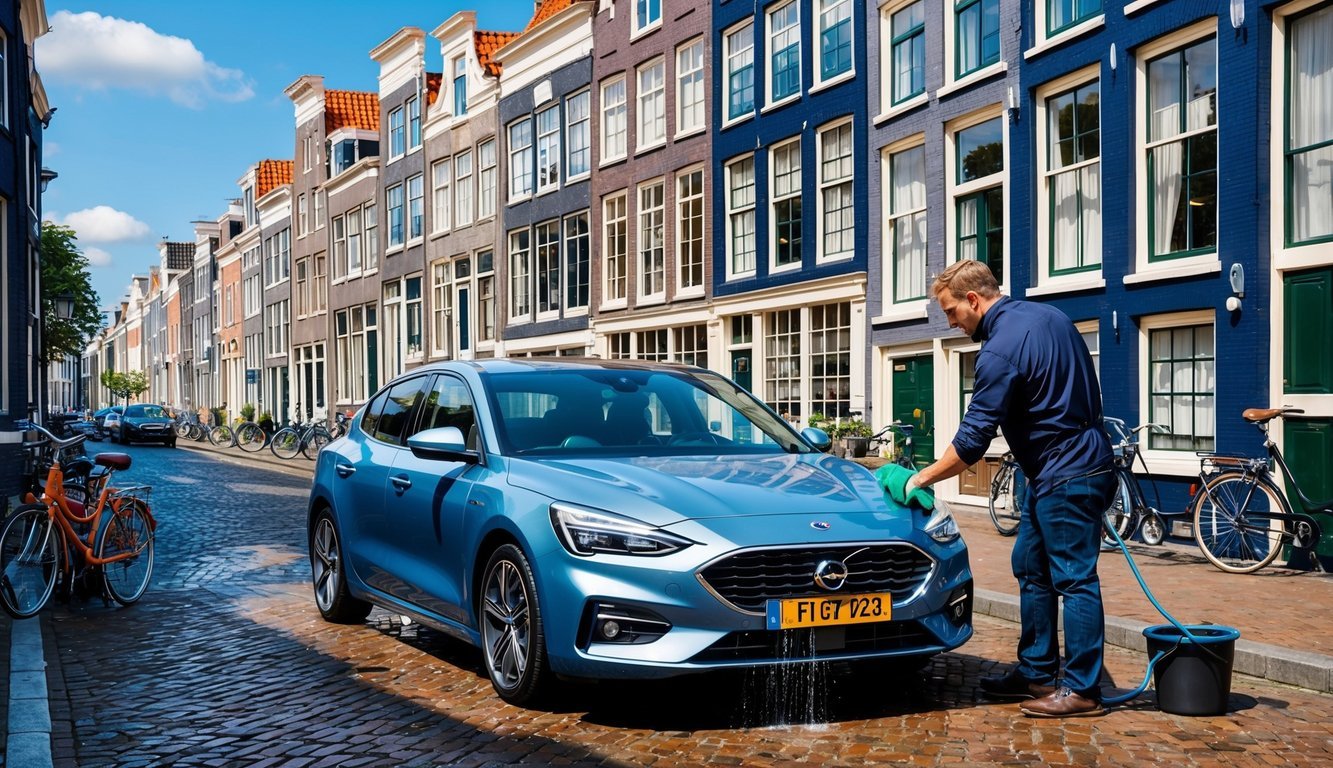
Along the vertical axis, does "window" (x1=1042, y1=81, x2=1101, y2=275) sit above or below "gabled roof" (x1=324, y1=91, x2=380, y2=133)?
below

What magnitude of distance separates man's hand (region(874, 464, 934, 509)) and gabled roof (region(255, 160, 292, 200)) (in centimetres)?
5813

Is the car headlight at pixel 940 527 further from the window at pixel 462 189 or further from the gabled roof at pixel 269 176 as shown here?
the gabled roof at pixel 269 176

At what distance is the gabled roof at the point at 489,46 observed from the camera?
37062mm

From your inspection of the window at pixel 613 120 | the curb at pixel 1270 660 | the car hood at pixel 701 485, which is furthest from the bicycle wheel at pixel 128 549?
the window at pixel 613 120

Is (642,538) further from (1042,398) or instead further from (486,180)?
(486,180)

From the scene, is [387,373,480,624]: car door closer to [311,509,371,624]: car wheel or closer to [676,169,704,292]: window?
[311,509,371,624]: car wheel

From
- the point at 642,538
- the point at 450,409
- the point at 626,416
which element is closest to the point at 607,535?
the point at 642,538

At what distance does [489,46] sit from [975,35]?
22.0m

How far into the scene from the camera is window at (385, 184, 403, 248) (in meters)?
43.3

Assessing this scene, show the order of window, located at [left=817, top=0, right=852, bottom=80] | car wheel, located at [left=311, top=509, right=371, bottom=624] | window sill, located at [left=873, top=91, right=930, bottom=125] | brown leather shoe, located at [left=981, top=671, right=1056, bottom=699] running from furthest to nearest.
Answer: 1. window, located at [left=817, top=0, right=852, bottom=80]
2. window sill, located at [left=873, top=91, right=930, bottom=125]
3. car wheel, located at [left=311, top=509, right=371, bottom=624]
4. brown leather shoe, located at [left=981, top=671, right=1056, bottom=699]

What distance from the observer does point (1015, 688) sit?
626 cm

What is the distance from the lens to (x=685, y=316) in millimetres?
27234

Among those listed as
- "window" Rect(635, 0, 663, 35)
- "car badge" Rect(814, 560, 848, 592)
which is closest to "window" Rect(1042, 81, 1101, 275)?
"car badge" Rect(814, 560, 848, 592)

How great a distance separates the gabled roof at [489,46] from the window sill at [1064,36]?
22.0m
